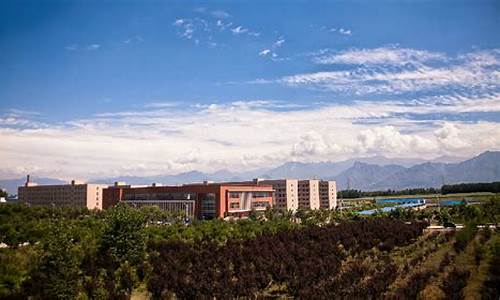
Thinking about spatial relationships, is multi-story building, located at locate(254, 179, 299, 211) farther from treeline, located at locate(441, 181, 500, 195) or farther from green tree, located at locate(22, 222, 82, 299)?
green tree, located at locate(22, 222, 82, 299)

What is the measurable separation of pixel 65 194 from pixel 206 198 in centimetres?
3933

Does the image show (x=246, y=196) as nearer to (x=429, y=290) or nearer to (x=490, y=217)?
(x=490, y=217)

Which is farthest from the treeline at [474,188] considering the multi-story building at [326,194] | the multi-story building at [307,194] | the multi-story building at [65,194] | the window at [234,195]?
the multi-story building at [65,194]

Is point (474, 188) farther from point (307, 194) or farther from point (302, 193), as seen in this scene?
point (302, 193)

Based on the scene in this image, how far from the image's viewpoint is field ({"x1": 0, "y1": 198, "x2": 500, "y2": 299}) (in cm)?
1394

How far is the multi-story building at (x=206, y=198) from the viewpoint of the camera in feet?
194

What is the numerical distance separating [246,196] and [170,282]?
48.4 meters

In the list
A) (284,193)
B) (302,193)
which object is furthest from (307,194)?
(284,193)

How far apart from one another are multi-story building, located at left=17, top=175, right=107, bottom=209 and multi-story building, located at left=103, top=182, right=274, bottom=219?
15.9 meters

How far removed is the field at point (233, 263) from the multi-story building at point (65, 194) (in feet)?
180

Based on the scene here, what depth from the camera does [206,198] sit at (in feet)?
198

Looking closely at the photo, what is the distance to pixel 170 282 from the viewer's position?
15680 mm

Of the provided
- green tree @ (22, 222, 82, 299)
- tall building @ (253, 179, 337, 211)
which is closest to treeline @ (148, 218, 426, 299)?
green tree @ (22, 222, 82, 299)

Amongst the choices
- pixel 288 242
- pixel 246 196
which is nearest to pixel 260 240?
pixel 288 242
